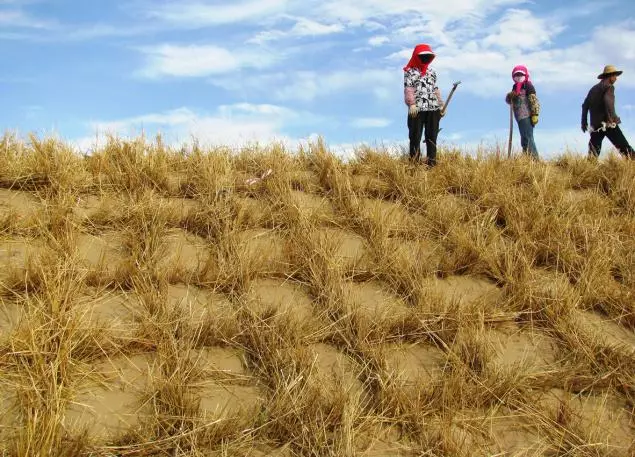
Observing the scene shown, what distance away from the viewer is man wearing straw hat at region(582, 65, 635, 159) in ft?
30.9

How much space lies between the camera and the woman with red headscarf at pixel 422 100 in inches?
286

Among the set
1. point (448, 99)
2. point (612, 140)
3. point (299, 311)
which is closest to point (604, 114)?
point (612, 140)

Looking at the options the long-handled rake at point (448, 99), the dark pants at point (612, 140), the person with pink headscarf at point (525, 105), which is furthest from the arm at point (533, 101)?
the long-handled rake at point (448, 99)

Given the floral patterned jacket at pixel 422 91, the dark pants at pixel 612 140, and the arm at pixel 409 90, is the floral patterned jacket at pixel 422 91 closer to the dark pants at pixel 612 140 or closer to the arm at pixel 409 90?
the arm at pixel 409 90

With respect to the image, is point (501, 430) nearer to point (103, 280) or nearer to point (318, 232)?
point (318, 232)

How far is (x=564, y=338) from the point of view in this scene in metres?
4.01

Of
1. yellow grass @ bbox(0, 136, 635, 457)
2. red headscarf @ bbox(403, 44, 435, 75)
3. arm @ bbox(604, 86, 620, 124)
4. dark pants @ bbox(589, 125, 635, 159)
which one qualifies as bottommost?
yellow grass @ bbox(0, 136, 635, 457)

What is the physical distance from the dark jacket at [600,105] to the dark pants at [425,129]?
3976 mm

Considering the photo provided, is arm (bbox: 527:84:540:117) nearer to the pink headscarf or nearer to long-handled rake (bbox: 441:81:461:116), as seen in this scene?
the pink headscarf

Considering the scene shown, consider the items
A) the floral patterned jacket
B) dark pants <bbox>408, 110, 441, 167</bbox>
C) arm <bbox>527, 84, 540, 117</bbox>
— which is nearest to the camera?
dark pants <bbox>408, 110, 441, 167</bbox>

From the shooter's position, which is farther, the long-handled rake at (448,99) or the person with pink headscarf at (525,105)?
the person with pink headscarf at (525,105)

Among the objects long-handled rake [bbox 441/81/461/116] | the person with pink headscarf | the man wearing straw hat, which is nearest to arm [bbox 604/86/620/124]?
the man wearing straw hat

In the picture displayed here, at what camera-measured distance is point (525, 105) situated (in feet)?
30.8

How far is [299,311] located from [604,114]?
8018mm
